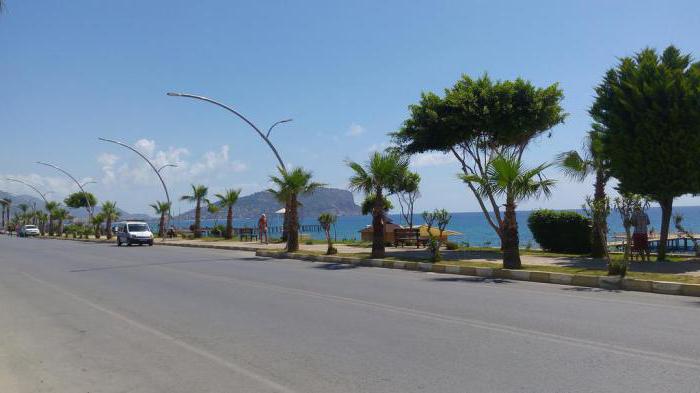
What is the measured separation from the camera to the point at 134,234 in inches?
1566

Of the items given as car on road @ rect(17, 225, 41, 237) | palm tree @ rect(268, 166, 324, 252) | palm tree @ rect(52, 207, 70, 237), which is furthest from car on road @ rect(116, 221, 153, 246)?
car on road @ rect(17, 225, 41, 237)

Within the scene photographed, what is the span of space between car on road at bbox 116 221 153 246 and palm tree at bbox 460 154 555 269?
28652mm

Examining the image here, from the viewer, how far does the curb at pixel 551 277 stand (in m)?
12.1

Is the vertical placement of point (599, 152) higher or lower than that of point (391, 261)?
higher

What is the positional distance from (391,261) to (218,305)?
965cm

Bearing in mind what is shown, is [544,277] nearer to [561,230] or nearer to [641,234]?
[641,234]

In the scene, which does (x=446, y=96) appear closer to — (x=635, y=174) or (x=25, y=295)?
(x=635, y=174)

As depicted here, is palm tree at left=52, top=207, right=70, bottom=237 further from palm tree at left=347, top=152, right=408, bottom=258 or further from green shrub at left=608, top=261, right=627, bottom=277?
green shrub at left=608, top=261, right=627, bottom=277

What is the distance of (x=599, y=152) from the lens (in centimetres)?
1938

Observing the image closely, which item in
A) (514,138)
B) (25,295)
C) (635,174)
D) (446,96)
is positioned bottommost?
(25,295)

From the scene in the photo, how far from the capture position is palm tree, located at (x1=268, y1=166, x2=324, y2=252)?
25891mm

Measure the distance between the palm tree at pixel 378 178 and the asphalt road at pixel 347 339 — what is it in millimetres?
7919

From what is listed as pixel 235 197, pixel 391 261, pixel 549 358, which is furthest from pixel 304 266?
pixel 235 197

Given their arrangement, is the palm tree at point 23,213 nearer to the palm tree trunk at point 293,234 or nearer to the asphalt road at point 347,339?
the palm tree trunk at point 293,234
